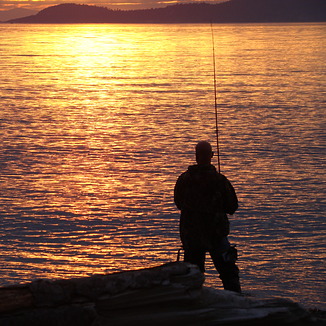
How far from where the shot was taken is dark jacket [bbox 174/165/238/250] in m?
5.21

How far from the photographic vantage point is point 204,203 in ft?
17.1

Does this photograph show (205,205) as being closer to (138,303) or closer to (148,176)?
(138,303)

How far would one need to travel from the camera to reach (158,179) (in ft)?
43.6

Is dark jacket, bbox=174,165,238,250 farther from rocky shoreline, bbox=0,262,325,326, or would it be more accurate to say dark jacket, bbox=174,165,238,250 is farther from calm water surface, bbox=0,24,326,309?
calm water surface, bbox=0,24,326,309

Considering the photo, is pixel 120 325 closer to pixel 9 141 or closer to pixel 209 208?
pixel 209 208

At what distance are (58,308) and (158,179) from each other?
9.14 m

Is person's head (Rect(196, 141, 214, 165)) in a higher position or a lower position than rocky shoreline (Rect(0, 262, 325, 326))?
higher

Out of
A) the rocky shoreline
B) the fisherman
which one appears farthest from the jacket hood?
the rocky shoreline

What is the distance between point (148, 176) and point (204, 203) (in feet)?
27.3

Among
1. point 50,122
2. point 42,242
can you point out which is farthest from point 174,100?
point 42,242

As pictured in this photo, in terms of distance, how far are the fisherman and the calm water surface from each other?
2.49 metres

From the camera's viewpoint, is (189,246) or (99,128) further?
(99,128)

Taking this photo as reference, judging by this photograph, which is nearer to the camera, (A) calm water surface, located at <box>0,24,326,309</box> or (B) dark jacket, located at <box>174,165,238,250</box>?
(B) dark jacket, located at <box>174,165,238,250</box>

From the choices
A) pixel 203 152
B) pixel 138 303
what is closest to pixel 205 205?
pixel 203 152
